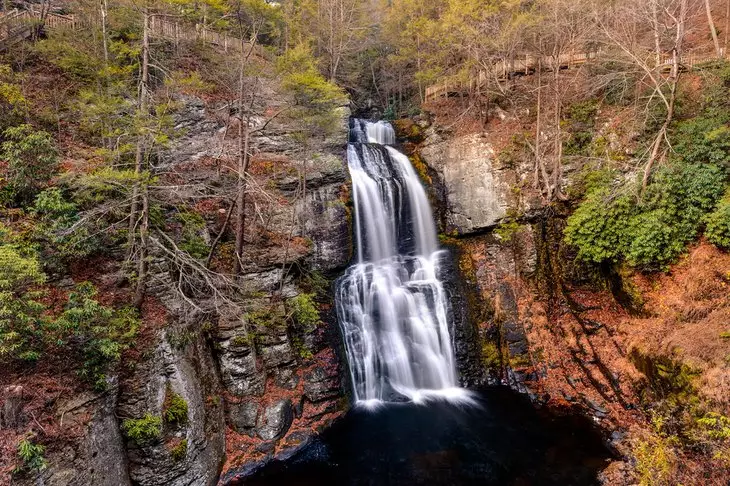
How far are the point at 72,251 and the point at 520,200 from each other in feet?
48.1

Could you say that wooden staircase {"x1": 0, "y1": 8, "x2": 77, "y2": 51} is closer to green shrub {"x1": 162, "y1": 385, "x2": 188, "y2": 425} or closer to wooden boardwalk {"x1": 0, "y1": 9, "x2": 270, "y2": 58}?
wooden boardwalk {"x1": 0, "y1": 9, "x2": 270, "y2": 58}

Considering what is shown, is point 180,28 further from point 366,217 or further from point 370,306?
point 370,306

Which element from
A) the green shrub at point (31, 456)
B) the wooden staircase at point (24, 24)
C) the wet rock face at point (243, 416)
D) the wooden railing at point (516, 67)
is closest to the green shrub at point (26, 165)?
the green shrub at point (31, 456)

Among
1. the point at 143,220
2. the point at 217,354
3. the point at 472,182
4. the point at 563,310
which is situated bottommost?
the point at 563,310

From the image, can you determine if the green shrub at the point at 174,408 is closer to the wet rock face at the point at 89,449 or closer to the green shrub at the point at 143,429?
the green shrub at the point at 143,429

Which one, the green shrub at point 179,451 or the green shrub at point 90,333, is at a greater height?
the green shrub at point 90,333

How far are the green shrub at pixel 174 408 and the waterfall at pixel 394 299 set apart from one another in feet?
18.4

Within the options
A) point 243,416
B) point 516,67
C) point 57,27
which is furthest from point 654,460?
point 57,27

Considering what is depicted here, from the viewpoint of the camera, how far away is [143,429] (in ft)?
24.1

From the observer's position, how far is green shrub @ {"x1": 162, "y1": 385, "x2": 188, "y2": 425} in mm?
7789

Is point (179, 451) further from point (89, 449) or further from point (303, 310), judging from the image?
point (303, 310)

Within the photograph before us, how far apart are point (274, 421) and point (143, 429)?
3300mm

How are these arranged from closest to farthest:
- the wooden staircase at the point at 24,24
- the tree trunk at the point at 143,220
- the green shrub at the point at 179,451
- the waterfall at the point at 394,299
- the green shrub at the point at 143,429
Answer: the green shrub at the point at 143,429, the green shrub at the point at 179,451, the tree trunk at the point at 143,220, the wooden staircase at the point at 24,24, the waterfall at the point at 394,299

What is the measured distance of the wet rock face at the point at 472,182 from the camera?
15.0 metres
